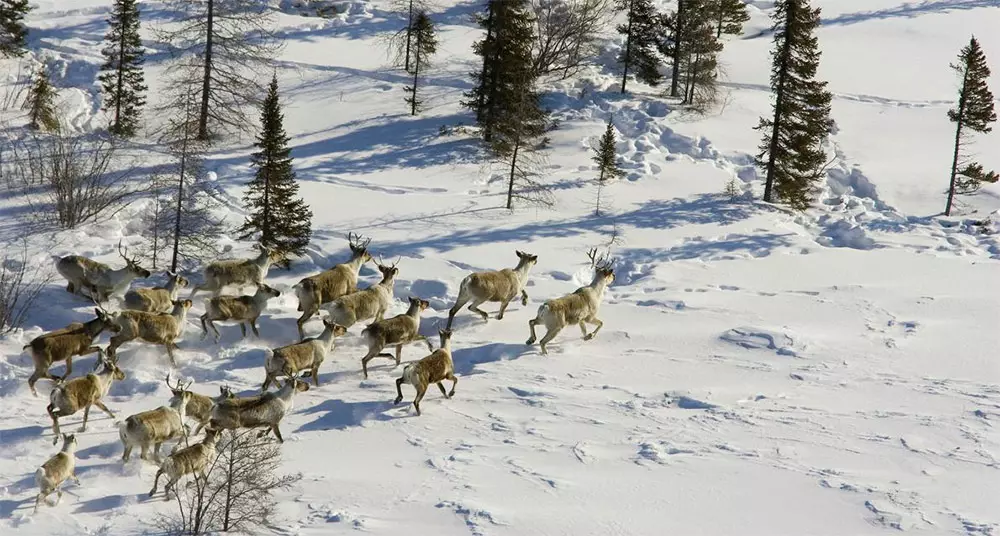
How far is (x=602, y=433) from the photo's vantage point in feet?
46.0

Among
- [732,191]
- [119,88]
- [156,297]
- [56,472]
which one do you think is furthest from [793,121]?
[56,472]

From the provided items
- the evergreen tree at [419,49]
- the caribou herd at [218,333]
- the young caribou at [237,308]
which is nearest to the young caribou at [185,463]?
the caribou herd at [218,333]

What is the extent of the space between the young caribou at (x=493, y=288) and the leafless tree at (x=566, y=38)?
1979 centimetres

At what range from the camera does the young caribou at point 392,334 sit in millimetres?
16109

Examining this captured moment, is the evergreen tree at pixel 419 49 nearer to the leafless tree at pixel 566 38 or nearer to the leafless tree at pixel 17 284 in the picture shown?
the leafless tree at pixel 566 38

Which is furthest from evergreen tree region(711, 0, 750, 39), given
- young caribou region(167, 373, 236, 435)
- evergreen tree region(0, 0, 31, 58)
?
young caribou region(167, 373, 236, 435)

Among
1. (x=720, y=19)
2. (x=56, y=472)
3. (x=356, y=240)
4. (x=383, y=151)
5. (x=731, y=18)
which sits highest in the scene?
(x=731, y=18)

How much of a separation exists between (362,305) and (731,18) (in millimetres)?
34585

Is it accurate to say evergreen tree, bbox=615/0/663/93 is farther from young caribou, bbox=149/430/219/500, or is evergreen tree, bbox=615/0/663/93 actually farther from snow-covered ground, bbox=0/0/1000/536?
young caribou, bbox=149/430/219/500

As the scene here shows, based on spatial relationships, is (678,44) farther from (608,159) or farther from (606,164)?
(608,159)

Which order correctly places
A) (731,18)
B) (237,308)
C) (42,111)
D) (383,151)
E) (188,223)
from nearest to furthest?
1. (237,308)
2. (188,223)
3. (42,111)
4. (383,151)
5. (731,18)

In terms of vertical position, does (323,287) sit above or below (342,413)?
above

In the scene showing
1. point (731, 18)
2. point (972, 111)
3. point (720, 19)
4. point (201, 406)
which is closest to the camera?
point (201, 406)

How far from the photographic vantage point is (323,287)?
18.1 m
